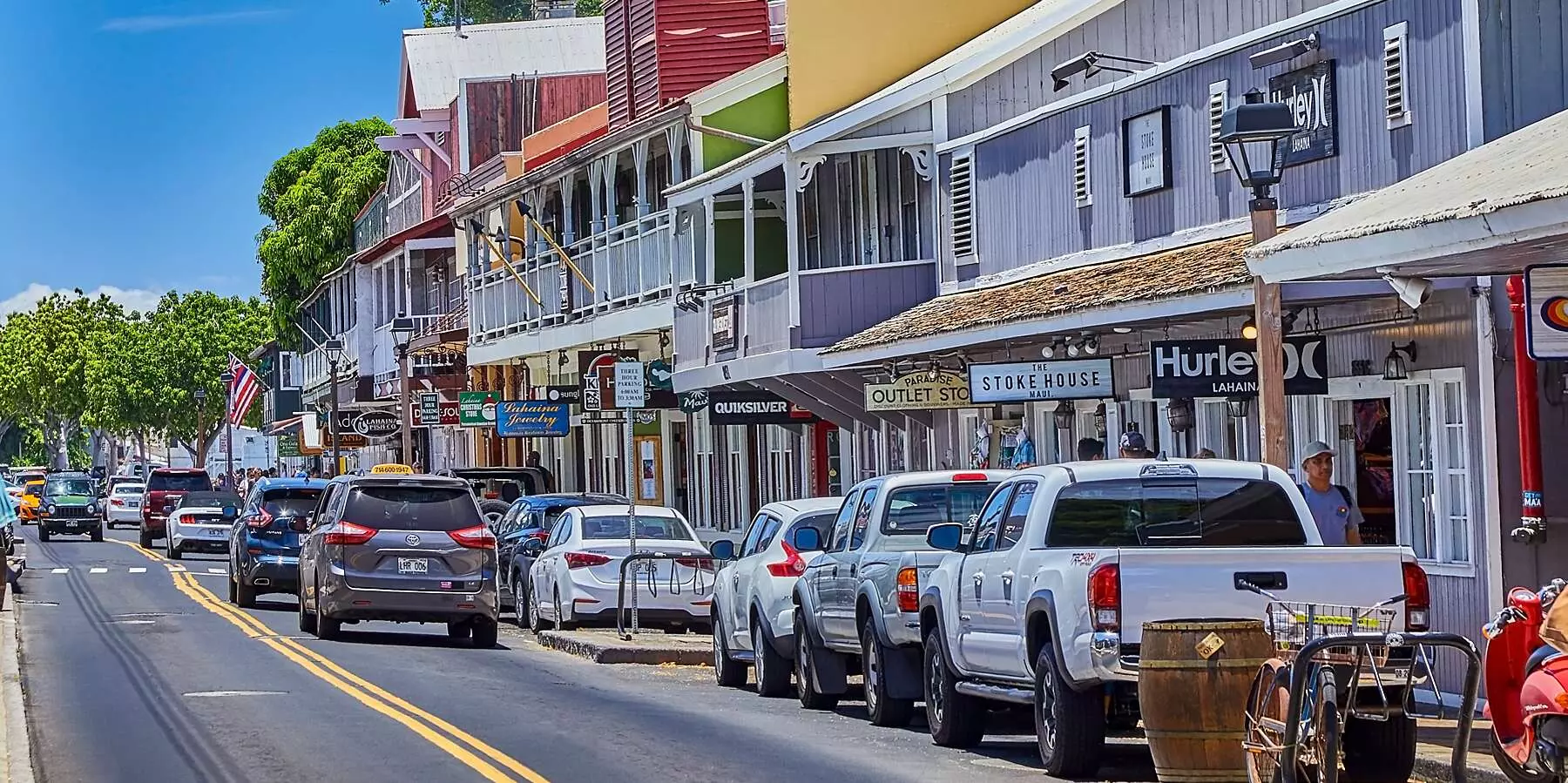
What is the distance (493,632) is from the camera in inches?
1036

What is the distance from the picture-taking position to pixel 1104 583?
12.7 meters

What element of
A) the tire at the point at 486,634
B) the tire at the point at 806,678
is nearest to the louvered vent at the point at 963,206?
the tire at the point at 486,634

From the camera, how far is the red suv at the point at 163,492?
57.0m

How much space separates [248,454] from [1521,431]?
129292mm

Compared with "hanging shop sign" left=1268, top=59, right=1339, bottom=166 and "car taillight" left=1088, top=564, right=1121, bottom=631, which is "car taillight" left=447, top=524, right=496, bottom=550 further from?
"car taillight" left=1088, top=564, right=1121, bottom=631

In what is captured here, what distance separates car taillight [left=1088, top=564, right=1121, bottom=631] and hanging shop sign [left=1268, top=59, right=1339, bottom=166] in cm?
709

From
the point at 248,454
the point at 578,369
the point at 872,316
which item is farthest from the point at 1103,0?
the point at 248,454

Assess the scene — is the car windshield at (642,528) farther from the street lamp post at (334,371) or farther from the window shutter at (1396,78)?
the street lamp post at (334,371)

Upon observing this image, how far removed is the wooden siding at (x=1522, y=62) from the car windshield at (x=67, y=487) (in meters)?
51.4

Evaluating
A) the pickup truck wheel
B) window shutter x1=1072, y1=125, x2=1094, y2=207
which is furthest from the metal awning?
window shutter x1=1072, y1=125, x2=1094, y2=207

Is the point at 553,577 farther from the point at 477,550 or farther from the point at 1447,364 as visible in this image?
the point at 1447,364

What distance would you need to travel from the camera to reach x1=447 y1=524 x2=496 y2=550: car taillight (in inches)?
1006

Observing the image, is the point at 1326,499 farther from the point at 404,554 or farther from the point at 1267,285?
the point at 404,554

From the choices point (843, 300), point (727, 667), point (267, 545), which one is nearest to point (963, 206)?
point (843, 300)
